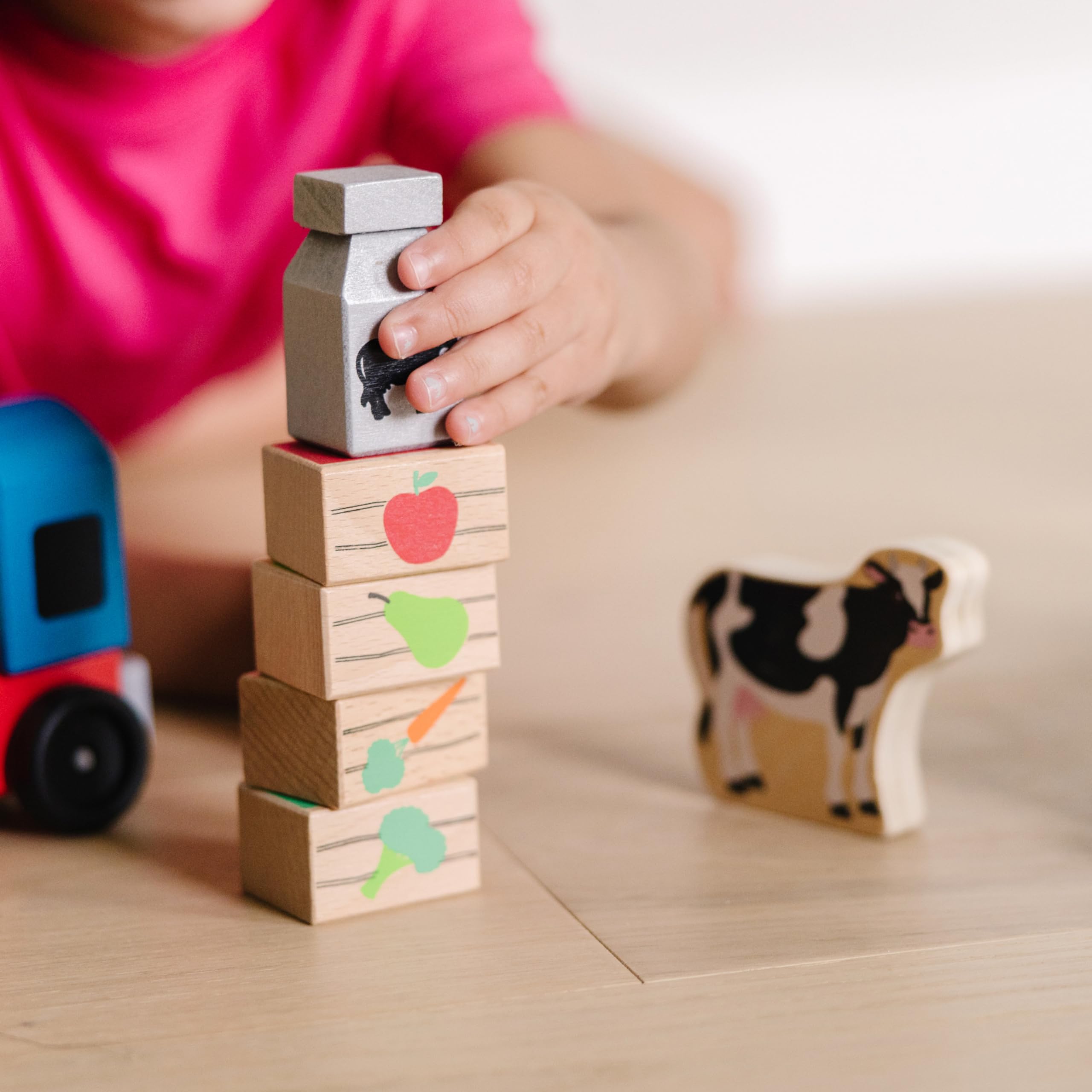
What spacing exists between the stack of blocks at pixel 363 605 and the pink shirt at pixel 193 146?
0.44 m

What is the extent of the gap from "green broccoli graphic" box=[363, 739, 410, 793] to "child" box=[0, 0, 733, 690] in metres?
0.27

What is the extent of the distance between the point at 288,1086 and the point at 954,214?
2.22m

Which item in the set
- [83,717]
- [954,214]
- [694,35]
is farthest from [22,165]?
[954,214]

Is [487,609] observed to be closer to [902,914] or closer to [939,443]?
[902,914]

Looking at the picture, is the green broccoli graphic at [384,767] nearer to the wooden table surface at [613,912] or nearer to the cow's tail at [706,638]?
the wooden table surface at [613,912]

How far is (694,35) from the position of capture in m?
2.20

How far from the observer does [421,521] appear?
0.63m

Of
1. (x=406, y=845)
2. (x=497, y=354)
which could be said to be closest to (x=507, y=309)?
(x=497, y=354)

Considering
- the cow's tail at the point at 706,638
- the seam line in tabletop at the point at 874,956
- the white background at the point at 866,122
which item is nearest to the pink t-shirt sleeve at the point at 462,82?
the cow's tail at the point at 706,638

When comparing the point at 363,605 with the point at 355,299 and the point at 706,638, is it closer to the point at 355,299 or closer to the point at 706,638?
the point at 355,299

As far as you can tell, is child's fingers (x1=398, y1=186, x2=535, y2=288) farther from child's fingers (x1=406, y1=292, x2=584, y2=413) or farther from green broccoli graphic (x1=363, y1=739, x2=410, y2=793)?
green broccoli graphic (x1=363, y1=739, x2=410, y2=793)

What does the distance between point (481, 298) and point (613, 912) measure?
280 mm

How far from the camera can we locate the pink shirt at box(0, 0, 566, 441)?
1007mm

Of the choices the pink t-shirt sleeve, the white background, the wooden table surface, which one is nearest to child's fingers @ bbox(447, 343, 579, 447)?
the wooden table surface
